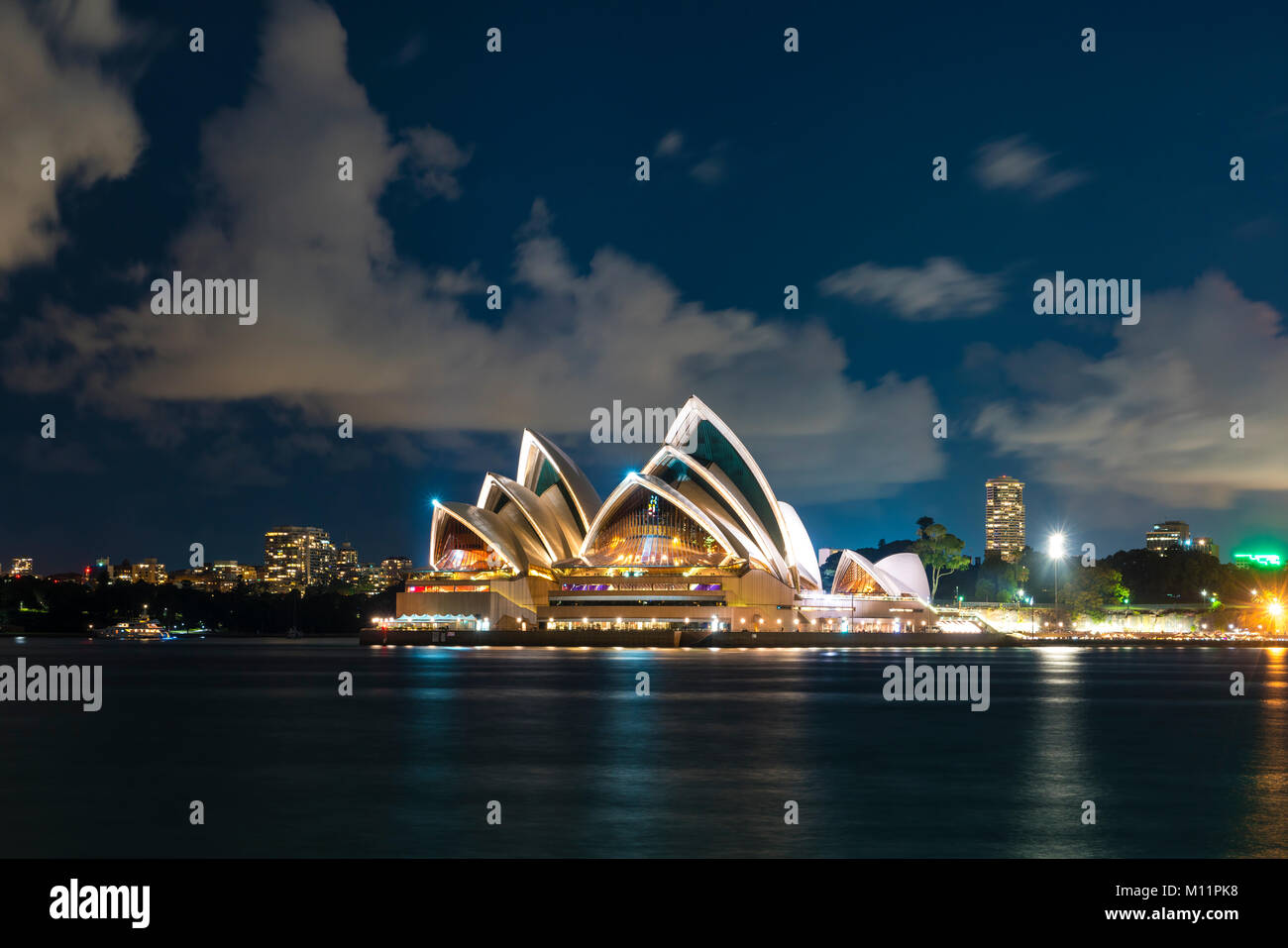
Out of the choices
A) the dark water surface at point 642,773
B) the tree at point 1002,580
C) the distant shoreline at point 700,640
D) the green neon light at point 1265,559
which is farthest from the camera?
the green neon light at point 1265,559

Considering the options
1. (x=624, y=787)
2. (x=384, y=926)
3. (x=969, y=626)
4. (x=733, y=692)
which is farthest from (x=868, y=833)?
(x=969, y=626)

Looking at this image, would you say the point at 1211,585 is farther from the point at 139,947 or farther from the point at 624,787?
the point at 139,947

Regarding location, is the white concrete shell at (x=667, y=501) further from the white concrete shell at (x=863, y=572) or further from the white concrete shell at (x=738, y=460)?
the white concrete shell at (x=863, y=572)

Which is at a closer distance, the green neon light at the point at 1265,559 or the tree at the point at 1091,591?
the tree at the point at 1091,591

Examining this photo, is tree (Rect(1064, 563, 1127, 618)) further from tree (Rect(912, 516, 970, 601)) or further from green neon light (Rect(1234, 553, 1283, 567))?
green neon light (Rect(1234, 553, 1283, 567))

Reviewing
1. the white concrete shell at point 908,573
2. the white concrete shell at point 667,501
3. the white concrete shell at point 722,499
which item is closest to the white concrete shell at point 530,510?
the white concrete shell at point 667,501

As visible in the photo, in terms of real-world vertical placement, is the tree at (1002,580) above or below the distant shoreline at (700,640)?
above

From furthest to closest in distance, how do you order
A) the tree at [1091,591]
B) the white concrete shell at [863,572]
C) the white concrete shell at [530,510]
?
1. the tree at [1091,591]
2. the white concrete shell at [863,572]
3. the white concrete shell at [530,510]

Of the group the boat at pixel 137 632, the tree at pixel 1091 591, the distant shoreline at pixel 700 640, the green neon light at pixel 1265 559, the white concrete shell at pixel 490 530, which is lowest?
the boat at pixel 137 632
